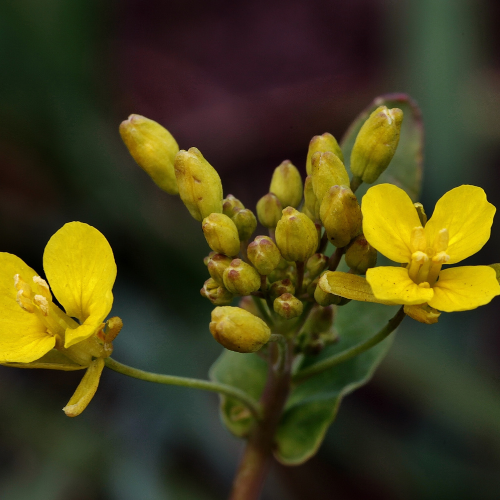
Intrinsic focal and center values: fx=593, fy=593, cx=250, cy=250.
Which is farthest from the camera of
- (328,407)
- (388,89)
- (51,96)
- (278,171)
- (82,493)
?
(388,89)

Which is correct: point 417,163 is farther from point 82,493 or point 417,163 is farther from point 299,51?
point 299,51

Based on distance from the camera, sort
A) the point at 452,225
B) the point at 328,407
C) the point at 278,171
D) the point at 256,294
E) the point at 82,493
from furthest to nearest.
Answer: the point at 82,493, the point at 328,407, the point at 278,171, the point at 256,294, the point at 452,225

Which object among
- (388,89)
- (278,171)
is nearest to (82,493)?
(278,171)

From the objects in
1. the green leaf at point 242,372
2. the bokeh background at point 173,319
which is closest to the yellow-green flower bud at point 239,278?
the green leaf at point 242,372

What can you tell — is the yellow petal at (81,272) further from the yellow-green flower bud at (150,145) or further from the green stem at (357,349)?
the green stem at (357,349)

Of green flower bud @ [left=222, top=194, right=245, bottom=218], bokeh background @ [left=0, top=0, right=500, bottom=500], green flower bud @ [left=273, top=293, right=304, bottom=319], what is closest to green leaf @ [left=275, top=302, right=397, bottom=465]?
green flower bud @ [left=273, top=293, right=304, bottom=319]
